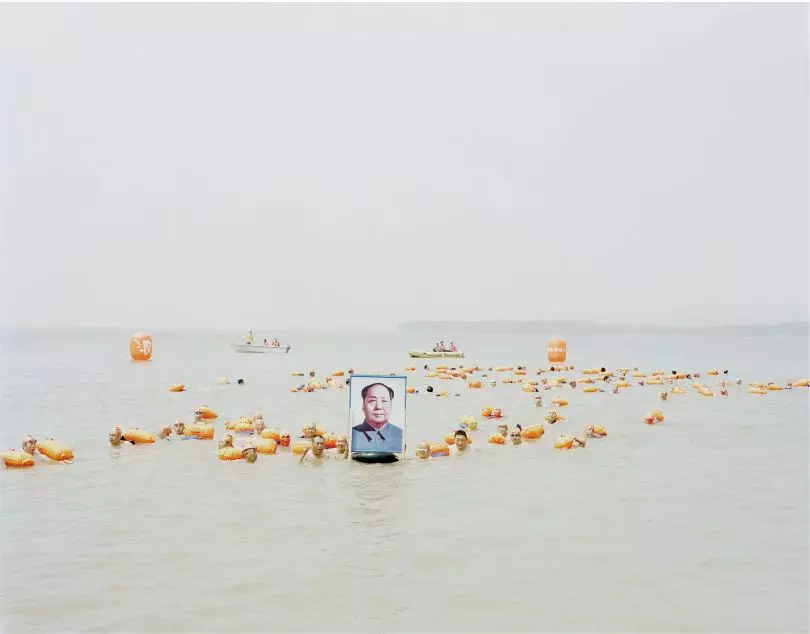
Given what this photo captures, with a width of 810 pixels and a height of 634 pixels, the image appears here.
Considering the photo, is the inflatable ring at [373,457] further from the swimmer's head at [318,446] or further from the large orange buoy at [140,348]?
the large orange buoy at [140,348]

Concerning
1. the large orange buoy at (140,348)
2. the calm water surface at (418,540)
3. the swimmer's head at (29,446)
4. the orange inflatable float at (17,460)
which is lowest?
the calm water surface at (418,540)

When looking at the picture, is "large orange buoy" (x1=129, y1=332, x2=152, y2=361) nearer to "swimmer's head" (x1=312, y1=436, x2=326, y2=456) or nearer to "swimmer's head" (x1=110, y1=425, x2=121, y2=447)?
"swimmer's head" (x1=110, y1=425, x2=121, y2=447)

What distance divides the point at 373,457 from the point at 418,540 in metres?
6.06

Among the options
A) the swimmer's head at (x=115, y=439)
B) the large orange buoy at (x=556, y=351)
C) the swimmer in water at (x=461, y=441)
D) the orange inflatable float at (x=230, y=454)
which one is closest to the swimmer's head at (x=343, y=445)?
the orange inflatable float at (x=230, y=454)

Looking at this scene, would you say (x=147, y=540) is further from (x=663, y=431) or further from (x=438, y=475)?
(x=663, y=431)

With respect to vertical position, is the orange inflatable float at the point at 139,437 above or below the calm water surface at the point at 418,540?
above

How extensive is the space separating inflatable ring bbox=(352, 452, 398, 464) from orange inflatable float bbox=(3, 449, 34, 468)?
8.55 metres

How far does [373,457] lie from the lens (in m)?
18.3

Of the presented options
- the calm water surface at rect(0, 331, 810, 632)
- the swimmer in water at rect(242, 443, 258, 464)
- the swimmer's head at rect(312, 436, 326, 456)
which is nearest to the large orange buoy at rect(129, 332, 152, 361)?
the calm water surface at rect(0, 331, 810, 632)

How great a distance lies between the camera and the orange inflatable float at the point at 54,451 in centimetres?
1923

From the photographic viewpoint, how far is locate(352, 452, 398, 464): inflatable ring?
18.3 m

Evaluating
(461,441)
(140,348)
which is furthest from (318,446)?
(140,348)

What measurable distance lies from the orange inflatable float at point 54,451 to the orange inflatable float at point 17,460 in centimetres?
80

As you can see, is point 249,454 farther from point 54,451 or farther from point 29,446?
point 29,446
